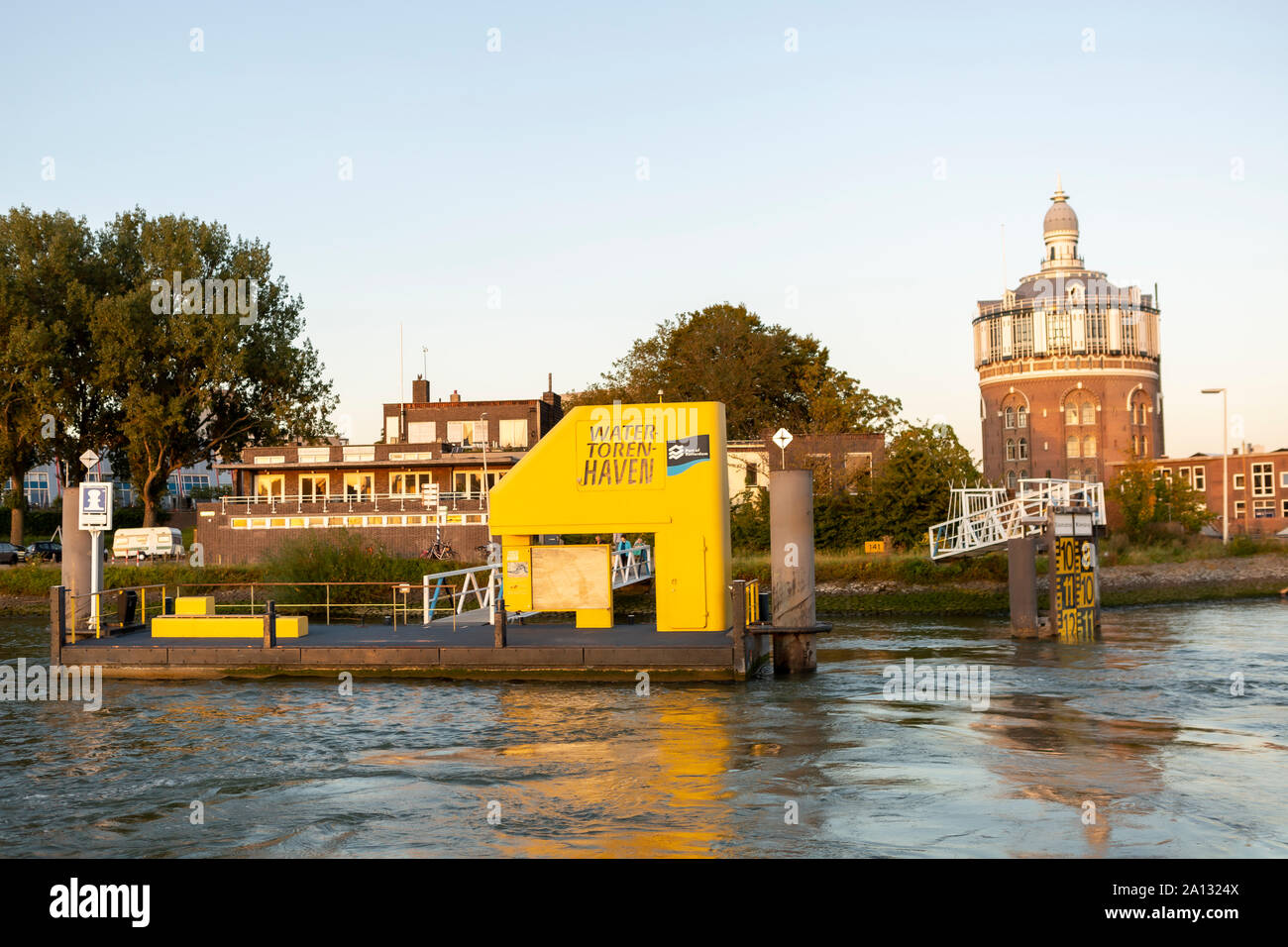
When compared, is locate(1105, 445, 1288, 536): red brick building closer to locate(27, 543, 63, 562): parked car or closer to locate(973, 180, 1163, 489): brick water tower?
locate(973, 180, 1163, 489): brick water tower

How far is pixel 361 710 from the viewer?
75.9ft

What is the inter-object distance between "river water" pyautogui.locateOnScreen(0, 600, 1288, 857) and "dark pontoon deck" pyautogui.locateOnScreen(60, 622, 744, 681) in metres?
0.39

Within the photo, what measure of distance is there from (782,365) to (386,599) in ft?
120

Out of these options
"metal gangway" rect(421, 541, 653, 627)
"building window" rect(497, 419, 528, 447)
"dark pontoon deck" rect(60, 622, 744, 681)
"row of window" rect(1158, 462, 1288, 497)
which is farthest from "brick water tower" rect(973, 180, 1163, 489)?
"dark pontoon deck" rect(60, 622, 744, 681)

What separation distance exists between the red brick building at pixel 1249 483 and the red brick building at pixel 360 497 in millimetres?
56141

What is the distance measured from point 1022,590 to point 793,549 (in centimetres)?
1334

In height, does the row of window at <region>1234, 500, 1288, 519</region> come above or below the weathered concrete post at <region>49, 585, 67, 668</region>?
above

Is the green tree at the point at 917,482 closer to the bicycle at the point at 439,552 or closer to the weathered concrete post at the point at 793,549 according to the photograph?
the bicycle at the point at 439,552

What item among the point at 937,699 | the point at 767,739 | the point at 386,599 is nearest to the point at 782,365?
the point at 386,599

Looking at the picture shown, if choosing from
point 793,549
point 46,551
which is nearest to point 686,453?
point 793,549

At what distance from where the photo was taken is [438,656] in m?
26.0

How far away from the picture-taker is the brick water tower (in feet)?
351

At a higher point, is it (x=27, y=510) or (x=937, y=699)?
(x=27, y=510)

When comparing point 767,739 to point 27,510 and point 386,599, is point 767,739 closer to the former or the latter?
point 386,599
